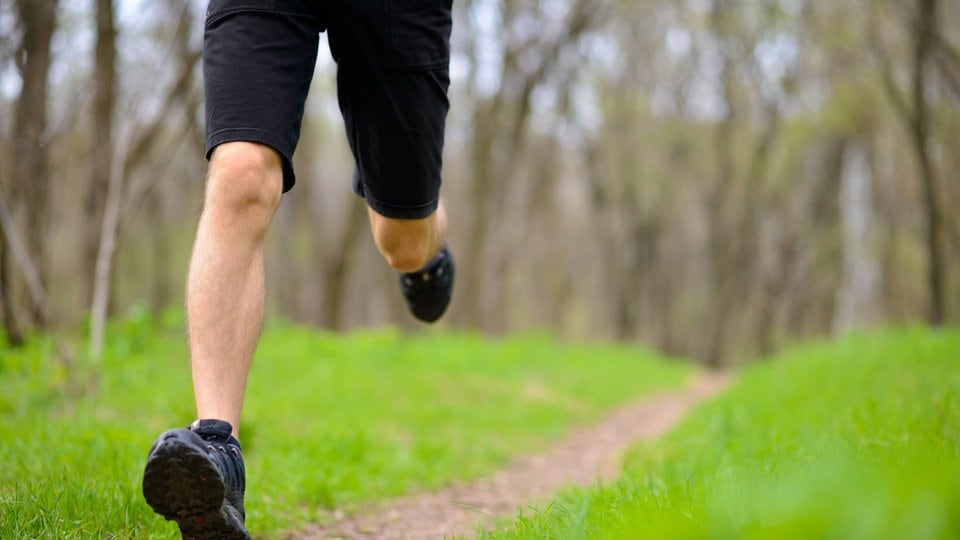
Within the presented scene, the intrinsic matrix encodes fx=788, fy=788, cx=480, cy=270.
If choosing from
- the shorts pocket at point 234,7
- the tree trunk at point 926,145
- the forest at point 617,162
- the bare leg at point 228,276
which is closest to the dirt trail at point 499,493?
the bare leg at point 228,276

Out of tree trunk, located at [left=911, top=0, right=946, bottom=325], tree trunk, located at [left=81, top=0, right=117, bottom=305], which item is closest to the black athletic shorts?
tree trunk, located at [left=81, top=0, right=117, bottom=305]

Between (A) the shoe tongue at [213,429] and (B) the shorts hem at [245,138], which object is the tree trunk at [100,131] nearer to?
(B) the shorts hem at [245,138]

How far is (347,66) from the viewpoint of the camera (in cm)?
251

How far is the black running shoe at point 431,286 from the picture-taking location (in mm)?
3475

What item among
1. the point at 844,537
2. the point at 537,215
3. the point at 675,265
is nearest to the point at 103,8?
the point at 844,537

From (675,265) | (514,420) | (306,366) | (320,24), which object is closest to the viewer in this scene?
(320,24)

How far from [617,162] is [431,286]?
1938 cm

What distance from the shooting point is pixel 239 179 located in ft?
7.04

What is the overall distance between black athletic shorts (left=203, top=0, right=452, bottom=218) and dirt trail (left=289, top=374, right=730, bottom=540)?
44.9 inches

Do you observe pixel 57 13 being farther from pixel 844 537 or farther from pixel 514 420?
pixel 844 537

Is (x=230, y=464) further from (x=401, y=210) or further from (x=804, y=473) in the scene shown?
(x=804, y=473)

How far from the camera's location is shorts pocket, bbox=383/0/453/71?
7.91ft

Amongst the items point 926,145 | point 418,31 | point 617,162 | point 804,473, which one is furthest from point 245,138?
point 617,162

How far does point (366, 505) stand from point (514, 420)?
3.06 meters
